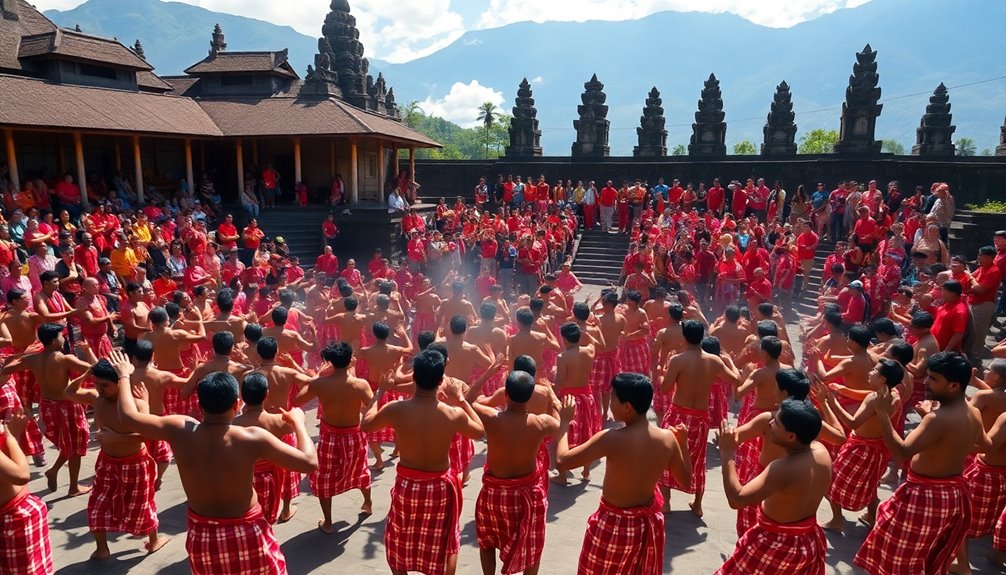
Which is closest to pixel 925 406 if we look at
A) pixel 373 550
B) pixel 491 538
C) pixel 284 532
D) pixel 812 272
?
pixel 491 538

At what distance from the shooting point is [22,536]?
12.8 ft

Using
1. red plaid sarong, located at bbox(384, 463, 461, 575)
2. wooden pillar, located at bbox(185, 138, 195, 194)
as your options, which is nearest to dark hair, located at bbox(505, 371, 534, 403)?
red plaid sarong, located at bbox(384, 463, 461, 575)

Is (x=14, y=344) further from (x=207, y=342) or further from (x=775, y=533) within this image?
(x=775, y=533)

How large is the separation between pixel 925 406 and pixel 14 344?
9107mm

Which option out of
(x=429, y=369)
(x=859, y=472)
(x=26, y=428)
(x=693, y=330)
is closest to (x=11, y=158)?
(x=26, y=428)

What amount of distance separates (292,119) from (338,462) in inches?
659

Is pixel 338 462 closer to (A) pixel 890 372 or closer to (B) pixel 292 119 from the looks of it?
(A) pixel 890 372

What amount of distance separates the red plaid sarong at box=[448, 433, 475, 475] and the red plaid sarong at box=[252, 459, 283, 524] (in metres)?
1.45

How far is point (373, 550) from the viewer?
525 centimetres

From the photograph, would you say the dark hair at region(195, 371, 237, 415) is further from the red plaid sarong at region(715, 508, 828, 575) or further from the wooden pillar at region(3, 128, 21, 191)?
the wooden pillar at region(3, 128, 21, 191)

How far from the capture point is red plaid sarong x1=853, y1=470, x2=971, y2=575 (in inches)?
169

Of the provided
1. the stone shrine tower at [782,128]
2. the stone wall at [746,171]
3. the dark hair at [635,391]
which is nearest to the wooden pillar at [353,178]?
the stone wall at [746,171]

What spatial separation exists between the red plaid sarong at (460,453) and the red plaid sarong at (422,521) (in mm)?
864

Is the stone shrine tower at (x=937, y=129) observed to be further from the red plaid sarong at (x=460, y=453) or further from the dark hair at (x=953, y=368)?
the red plaid sarong at (x=460, y=453)
